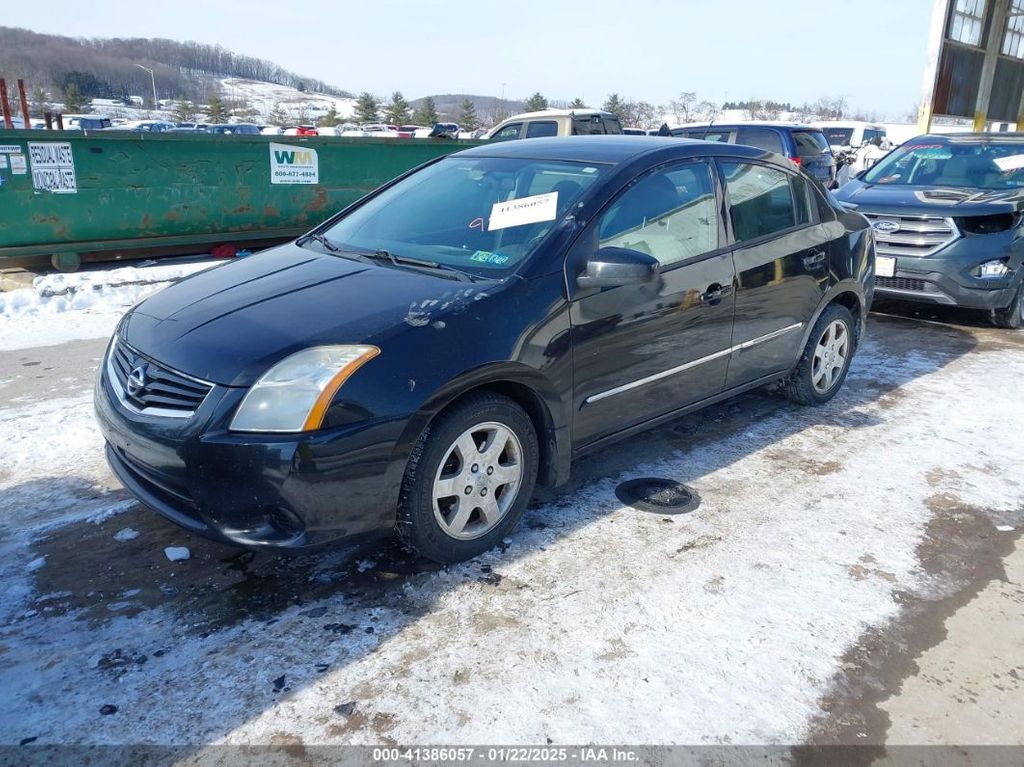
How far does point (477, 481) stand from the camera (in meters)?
3.10

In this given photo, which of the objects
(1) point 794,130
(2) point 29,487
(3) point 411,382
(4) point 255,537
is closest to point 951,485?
(3) point 411,382

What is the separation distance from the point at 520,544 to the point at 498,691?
0.93 metres

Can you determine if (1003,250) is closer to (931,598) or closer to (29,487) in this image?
(931,598)

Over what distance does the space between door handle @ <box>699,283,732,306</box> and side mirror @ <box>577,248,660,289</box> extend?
642 mm

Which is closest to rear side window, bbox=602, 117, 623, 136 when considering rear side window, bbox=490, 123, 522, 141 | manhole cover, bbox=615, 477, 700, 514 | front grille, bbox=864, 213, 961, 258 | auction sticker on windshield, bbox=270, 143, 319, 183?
rear side window, bbox=490, 123, 522, 141

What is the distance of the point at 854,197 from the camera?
7.87 metres

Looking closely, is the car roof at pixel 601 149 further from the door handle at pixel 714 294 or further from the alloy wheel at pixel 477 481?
the alloy wheel at pixel 477 481

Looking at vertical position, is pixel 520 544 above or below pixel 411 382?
below

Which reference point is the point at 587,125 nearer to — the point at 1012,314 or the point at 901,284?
the point at 901,284

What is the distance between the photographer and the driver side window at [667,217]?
355cm

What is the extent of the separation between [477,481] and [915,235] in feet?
18.9

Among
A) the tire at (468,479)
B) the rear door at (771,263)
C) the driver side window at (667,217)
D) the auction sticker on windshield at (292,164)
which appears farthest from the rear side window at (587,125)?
the tire at (468,479)

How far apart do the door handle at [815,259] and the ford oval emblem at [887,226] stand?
9.97 feet

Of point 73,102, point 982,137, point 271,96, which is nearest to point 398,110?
point 73,102
